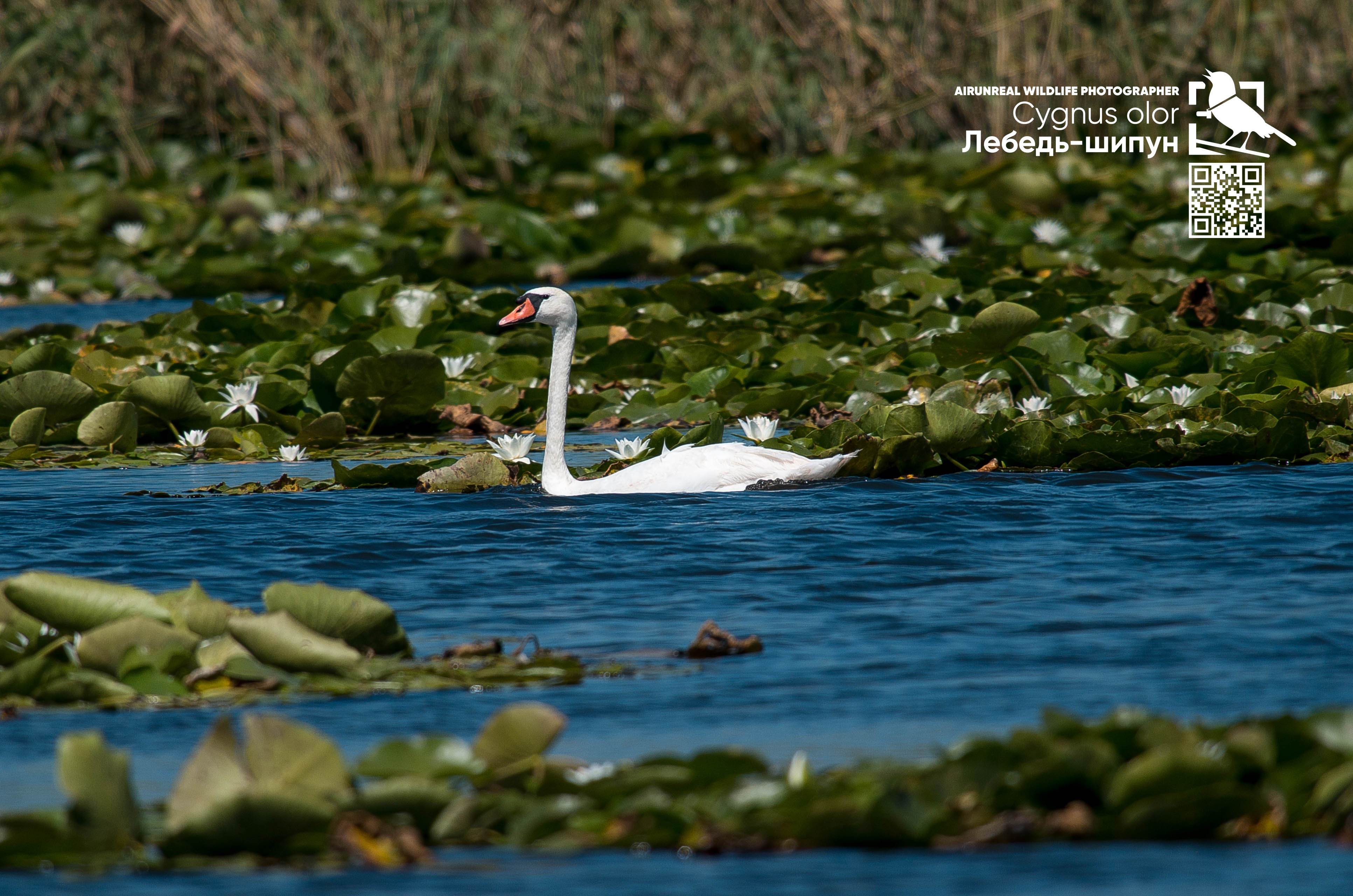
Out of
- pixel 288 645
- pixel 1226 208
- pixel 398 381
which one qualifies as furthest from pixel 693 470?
pixel 1226 208

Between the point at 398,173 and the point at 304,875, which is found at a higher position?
the point at 398,173

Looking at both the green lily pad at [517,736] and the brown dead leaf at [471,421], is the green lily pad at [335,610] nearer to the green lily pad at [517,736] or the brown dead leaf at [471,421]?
the green lily pad at [517,736]

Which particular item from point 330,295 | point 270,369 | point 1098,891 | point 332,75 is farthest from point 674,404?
point 332,75

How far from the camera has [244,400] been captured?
905 centimetres

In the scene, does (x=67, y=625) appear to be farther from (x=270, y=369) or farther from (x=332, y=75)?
(x=332, y=75)

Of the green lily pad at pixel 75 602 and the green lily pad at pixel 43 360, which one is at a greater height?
the green lily pad at pixel 43 360

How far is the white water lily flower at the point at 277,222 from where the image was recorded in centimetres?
1588

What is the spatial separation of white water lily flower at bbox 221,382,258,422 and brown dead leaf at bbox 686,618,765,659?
15.6ft

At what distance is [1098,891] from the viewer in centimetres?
312

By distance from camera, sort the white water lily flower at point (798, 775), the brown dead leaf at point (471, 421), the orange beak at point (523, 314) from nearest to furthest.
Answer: the white water lily flower at point (798, 775) < the orange beak at point (523, 314) < the brown dead leaf at point (471, 421)

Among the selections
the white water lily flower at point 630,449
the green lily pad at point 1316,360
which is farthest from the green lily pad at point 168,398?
the green lily pad at point 1316,360

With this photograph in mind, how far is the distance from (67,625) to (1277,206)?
32.5 feet

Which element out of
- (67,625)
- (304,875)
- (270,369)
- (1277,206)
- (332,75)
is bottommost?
(304,875)

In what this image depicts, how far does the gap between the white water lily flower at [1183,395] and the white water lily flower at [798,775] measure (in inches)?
198
